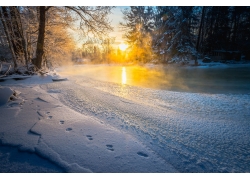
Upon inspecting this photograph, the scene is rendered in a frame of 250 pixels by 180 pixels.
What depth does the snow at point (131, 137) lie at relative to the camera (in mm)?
1383

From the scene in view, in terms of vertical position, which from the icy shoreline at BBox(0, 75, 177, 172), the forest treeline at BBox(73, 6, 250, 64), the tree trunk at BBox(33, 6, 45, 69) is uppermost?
the forest treeline at BBox(73, 6, 250, 64)

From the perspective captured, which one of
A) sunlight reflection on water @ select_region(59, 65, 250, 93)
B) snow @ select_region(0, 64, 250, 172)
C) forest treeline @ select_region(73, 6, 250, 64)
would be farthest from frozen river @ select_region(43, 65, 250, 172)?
forest treeline @ select_region(73, 6, 250, 64)

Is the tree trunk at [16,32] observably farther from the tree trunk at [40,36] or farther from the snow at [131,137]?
the snow at [131,137]

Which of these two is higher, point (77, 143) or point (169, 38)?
point (169, 38)

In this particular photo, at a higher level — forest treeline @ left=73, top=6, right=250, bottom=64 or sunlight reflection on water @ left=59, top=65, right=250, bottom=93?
forest treeline @ left=73, top=6, right=250, bottom=64

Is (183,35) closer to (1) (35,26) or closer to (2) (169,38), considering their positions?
(2) (169,38)

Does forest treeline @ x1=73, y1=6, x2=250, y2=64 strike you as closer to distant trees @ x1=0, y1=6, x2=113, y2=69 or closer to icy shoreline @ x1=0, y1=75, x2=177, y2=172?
distant trees @ x1=0, y1=6, x2=113, y2=69

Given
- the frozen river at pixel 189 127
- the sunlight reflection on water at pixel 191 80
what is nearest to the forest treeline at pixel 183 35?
the sunlight reflection on water at pixel 191 80

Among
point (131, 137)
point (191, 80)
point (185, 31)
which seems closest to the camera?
point (131, 137)

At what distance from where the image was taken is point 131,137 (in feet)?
6.01

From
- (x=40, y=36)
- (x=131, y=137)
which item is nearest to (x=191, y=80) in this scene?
(x=131, y=137)

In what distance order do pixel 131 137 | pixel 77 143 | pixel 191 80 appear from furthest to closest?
pixel 191 80 → pixel 131 137 → pixel 77 143

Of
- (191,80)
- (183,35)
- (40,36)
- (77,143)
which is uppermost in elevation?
(183,35)

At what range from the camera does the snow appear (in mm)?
1383
